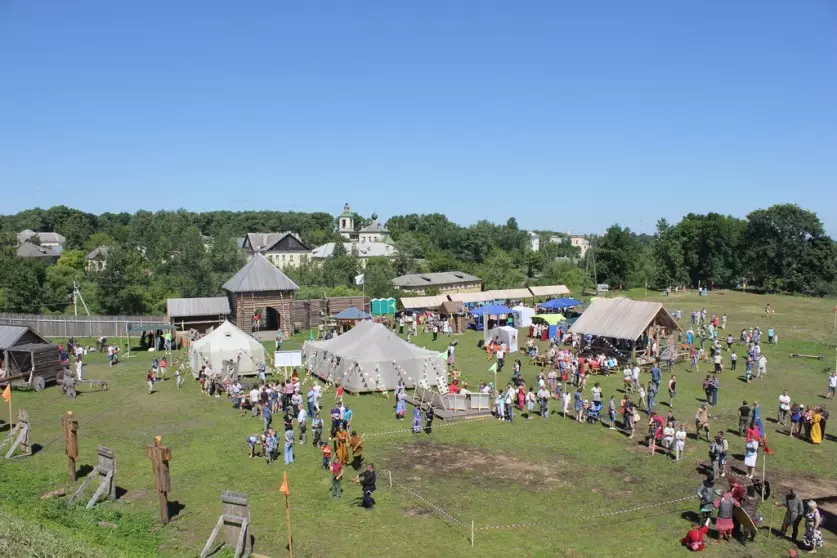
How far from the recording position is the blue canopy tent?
41.3m

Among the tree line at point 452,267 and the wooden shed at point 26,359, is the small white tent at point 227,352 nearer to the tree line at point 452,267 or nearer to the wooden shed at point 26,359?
the wooden shed at point 26,359

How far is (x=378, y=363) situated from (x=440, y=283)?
55621 millimetres

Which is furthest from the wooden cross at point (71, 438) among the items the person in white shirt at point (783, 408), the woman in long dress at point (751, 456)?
the person in white shirt at point (783, 408)

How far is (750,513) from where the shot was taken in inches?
540

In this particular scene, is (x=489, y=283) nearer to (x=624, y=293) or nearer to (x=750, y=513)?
(x=624, y=293)

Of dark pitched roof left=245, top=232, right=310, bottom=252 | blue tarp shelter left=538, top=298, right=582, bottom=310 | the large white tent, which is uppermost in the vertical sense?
dark pitched roof left=245, top=232, right=310, bottom=252

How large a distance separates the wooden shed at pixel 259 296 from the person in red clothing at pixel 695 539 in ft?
107

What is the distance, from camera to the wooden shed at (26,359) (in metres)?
27.0

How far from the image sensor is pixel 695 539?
12852 millimetres

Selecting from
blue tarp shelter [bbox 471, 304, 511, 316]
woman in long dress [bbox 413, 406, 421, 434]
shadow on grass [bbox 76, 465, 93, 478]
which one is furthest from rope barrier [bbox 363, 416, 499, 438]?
blue tarp shelter [bbox 471, 304, 511, 316]

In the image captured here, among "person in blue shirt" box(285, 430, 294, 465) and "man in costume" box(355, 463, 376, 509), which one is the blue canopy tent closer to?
"person in blue shirt" box(285, 430, 294, 465)

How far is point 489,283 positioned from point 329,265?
1949 centimetres

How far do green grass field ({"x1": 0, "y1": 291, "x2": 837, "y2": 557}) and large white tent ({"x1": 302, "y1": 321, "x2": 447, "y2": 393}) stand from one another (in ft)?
3.16

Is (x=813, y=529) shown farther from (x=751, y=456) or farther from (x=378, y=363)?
(x=378, y=363)
